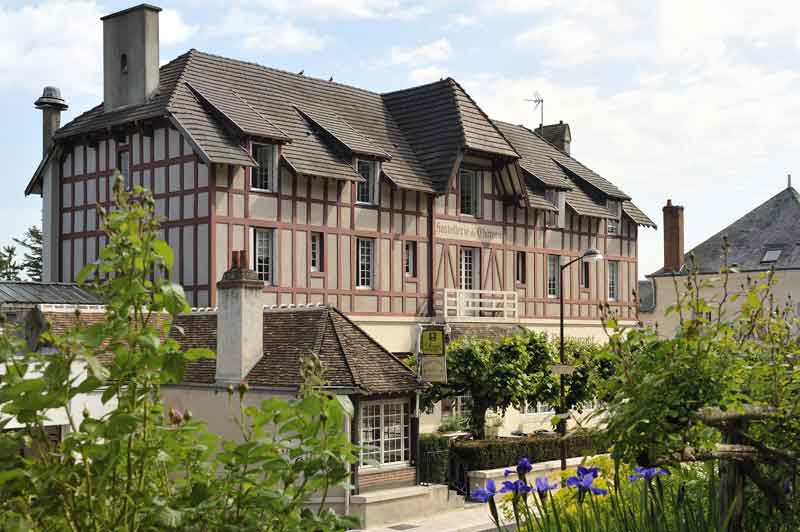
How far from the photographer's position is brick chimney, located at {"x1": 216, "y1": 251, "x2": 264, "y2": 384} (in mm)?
22078

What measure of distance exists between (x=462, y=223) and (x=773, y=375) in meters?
25.6

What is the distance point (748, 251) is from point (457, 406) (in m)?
26.4

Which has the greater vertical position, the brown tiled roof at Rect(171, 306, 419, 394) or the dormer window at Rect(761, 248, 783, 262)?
the dormer window at Rect(761, 248, 783, 262)

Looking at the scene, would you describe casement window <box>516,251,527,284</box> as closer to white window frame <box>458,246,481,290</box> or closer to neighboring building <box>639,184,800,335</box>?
white window frame <box>458,246,481,290</box>

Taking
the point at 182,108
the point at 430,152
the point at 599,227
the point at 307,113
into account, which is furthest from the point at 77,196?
the point at 599,227

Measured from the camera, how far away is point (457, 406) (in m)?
30.4

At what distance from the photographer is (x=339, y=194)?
28.5 meters

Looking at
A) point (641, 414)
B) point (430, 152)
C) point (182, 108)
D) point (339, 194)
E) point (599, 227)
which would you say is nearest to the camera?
point (641, 414)

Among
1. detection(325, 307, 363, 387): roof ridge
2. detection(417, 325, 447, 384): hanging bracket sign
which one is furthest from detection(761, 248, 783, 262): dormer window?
detection(325, 307, 363, 387): roof ridge

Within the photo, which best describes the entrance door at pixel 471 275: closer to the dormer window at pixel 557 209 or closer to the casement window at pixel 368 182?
the dormer window at pixel 557 209

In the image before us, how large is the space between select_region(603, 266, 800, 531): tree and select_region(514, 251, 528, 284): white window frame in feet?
89.0

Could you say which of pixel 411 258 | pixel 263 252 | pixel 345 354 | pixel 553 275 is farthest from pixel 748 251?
pixel 345 354

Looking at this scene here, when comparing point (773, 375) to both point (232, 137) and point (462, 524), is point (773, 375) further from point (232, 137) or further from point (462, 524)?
point (232, 137)

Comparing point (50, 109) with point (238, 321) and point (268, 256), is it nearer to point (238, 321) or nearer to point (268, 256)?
point (268, 256)
